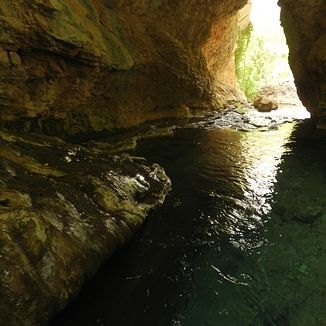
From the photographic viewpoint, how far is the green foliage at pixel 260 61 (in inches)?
1194

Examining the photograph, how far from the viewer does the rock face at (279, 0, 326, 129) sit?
9.31 meters

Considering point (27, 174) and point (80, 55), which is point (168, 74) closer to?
point (80, 55)

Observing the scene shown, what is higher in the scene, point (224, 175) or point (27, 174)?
point (27, 174)

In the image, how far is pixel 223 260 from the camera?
3314 mm

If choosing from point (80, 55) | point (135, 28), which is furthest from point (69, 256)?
point (135, 28)

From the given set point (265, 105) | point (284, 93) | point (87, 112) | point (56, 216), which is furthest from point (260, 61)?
point (56, 216)

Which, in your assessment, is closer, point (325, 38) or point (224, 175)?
point (224, 175)

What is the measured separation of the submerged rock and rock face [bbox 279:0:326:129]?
847 centimetres

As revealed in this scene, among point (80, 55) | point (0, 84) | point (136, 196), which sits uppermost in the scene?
point (80, 55)

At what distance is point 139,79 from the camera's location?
36.7ft

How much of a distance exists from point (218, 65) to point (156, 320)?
24283mm

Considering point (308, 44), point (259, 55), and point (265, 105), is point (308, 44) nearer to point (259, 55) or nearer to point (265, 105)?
point (265, 105)

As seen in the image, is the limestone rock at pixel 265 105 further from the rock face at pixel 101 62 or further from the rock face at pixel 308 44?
the rock face at pixel 308 44

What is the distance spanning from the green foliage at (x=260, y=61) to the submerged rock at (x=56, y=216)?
29.8 meters
